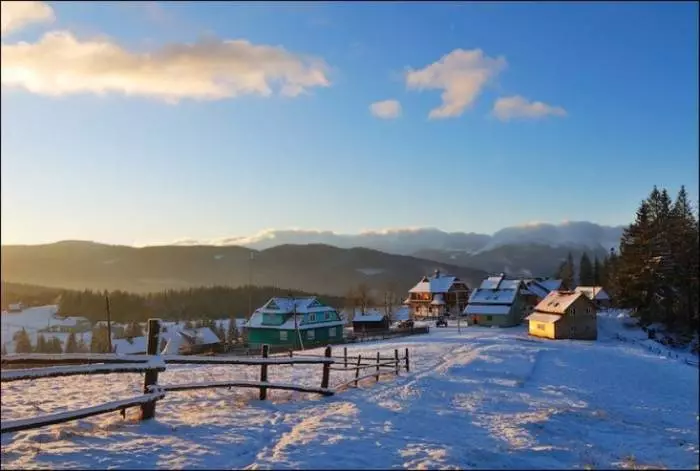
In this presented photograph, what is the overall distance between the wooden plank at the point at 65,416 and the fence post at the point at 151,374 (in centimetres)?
20

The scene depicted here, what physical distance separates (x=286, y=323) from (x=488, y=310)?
29686mm

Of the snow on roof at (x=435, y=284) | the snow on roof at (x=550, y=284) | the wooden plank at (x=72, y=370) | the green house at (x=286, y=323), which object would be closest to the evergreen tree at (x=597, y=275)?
the snow on roof at (x=550, y=284)

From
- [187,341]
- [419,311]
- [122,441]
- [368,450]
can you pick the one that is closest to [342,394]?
[368,450]

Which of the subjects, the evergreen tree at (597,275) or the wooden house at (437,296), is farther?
the evergreen tree at (597,275)

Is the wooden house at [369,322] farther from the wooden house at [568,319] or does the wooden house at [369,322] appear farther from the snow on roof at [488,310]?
the wooden house at [568,319]

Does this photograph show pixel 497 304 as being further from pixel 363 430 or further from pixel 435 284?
pixel 363 430

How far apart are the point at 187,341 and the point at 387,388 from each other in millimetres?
45314

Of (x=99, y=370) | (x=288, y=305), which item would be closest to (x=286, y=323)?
(x=288, y=305)

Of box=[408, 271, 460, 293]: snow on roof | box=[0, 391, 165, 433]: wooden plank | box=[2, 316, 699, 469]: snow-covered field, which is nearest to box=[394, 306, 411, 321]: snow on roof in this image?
box=[408, 271, 460, 293]: snow on roof

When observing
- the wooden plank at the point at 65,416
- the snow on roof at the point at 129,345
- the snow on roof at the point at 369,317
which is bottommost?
the snow on roof at the point at 129,345

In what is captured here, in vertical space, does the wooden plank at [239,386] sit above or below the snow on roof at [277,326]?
above

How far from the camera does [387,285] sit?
74562mm

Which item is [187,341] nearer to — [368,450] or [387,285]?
[387,285]

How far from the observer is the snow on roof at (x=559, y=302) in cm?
5431
